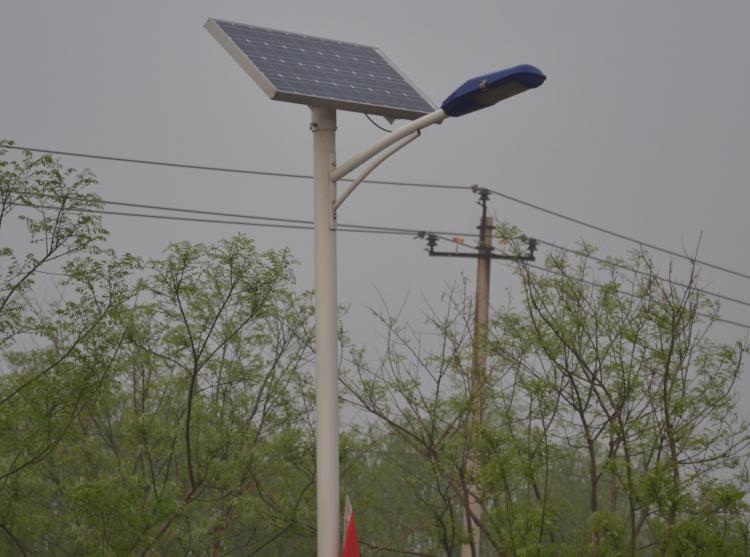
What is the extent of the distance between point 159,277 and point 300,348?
496 cm

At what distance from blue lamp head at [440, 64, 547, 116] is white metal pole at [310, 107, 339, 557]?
2.49 feet

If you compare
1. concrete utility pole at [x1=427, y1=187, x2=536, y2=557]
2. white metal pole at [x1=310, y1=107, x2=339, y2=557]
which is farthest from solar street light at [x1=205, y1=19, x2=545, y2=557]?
concrete utility pole at [x1=427, y1=187, x2=536, y2=557]

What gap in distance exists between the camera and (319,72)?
7.39m

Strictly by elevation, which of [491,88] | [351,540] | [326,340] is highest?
[491,88]

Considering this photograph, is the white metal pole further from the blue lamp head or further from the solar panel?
the blue lamp head

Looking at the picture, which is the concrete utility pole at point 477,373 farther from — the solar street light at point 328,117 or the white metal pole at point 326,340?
the white metal pole at point 326,340

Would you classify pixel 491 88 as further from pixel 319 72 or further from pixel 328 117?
pixel 319 72

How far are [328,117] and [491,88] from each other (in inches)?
42.0

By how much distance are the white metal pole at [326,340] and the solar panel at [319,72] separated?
0.21m

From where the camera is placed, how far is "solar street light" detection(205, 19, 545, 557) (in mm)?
6004

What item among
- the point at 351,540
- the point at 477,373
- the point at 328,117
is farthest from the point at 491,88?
the point at 477,373

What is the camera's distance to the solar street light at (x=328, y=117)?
6004 mm

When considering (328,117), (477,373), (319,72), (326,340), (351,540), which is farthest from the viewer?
(477,373)

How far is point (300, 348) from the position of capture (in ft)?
57.0
